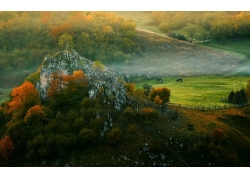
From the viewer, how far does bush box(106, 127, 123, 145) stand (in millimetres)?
20234

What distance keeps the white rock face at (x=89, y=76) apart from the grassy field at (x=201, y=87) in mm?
1451

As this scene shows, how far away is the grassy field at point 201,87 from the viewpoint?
2180cm

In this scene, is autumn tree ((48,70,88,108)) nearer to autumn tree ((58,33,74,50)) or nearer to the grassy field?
autumn tree ((58,33,74,50))

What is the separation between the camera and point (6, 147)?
19.8m

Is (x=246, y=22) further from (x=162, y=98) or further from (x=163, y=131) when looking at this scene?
(x=163, y=131)

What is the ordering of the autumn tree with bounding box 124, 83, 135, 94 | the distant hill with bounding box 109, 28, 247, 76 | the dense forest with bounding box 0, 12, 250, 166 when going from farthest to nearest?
the distant hill with bounding box 109, 28, 247, 76 → the autumn tree with bounding box 124, 83, 135, 94 → the dense forest with bounding box 0, 12, 250, 166

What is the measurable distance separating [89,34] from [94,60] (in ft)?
6.06

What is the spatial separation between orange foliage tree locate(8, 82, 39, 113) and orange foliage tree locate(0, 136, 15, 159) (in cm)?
194

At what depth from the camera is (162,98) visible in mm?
21641

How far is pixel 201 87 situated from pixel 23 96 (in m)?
11.4

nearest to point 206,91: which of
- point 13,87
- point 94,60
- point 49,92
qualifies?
point 94,60

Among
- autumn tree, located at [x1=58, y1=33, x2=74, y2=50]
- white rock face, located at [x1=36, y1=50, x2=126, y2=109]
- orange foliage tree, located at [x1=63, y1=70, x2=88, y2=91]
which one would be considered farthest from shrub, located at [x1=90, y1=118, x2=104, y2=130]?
autumn tree, located at [x1=58, y1=33, x2=74, y2=50]

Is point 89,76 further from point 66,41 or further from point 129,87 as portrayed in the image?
point 66,41

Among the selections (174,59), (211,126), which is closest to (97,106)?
(174,59)
